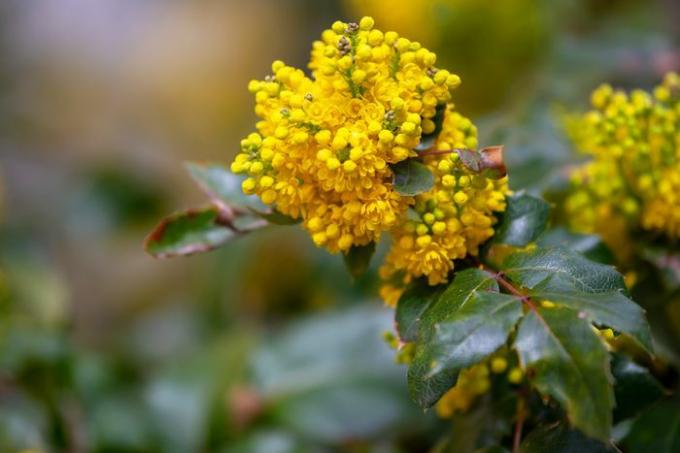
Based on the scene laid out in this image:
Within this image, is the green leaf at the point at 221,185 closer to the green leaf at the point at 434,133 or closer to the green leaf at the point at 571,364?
the green leaf at the point at 434,133

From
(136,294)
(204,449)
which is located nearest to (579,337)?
(204,449)

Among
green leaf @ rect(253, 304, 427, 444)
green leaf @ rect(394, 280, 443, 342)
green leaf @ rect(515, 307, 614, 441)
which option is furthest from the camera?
green leaf @ rect(253, 304, 427, 444)

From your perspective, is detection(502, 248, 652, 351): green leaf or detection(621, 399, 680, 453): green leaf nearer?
detection(502, 248, 652, 351): green leaf

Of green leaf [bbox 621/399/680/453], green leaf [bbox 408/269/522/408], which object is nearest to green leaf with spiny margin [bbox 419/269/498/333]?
green leaf [bbox 408/269/522/408]

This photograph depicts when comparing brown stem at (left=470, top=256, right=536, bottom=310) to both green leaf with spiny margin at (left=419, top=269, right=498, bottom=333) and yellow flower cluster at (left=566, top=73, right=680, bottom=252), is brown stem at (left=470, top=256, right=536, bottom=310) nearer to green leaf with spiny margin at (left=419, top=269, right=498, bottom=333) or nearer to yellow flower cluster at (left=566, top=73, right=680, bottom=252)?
green leaf with spiny margin at (left=419, top=269, right=498, bottom=333)

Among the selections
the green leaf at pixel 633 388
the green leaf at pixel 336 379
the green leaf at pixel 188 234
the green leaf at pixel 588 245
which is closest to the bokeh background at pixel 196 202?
the green leaf at pixel 336 379

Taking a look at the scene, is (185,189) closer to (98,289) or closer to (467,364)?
(98,289)
